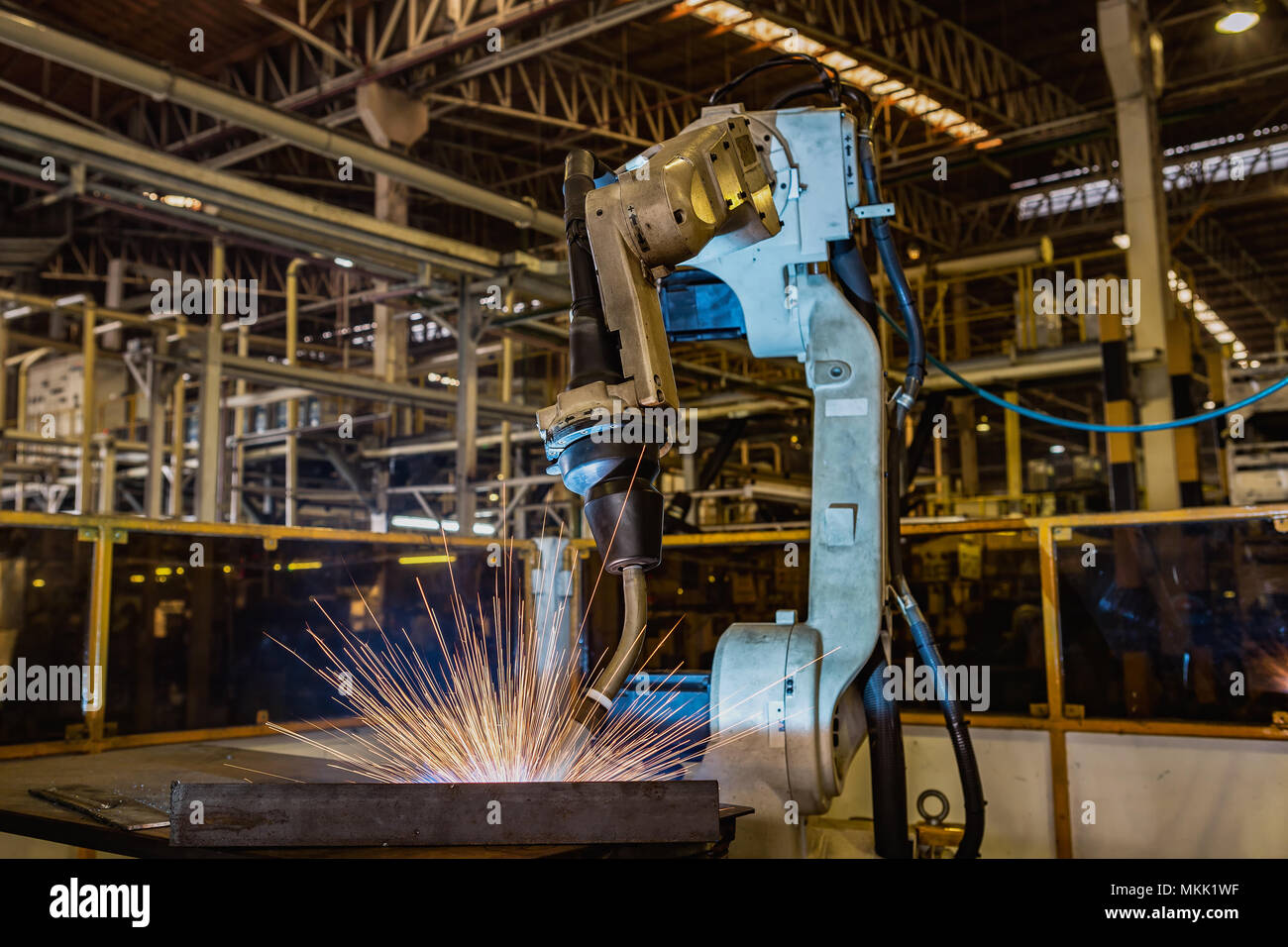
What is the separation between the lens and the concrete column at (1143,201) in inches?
283

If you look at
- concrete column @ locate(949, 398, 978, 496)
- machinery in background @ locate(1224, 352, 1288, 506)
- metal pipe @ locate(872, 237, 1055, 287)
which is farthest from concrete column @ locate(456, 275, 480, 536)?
concrete column @ locate(949, 398, 978, 496)

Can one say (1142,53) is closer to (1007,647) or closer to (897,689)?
(1007,647)

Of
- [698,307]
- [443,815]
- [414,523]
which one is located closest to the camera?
[443,815]

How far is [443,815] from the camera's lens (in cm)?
186

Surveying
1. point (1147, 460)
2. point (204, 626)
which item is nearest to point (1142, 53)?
point (1147, 460)

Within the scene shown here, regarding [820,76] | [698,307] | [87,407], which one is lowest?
[698,307]

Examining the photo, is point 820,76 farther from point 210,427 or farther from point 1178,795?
point 210,427

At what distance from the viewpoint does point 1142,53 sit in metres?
7.55

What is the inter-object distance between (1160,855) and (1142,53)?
6172 mm

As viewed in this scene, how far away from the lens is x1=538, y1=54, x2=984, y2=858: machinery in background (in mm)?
2150

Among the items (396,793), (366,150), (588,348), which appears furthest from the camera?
(366,150)

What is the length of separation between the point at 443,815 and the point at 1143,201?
23.5 ft

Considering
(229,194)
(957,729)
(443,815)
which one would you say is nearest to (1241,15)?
(229,194)

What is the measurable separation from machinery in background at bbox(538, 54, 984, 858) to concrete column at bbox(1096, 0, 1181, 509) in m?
5.17
